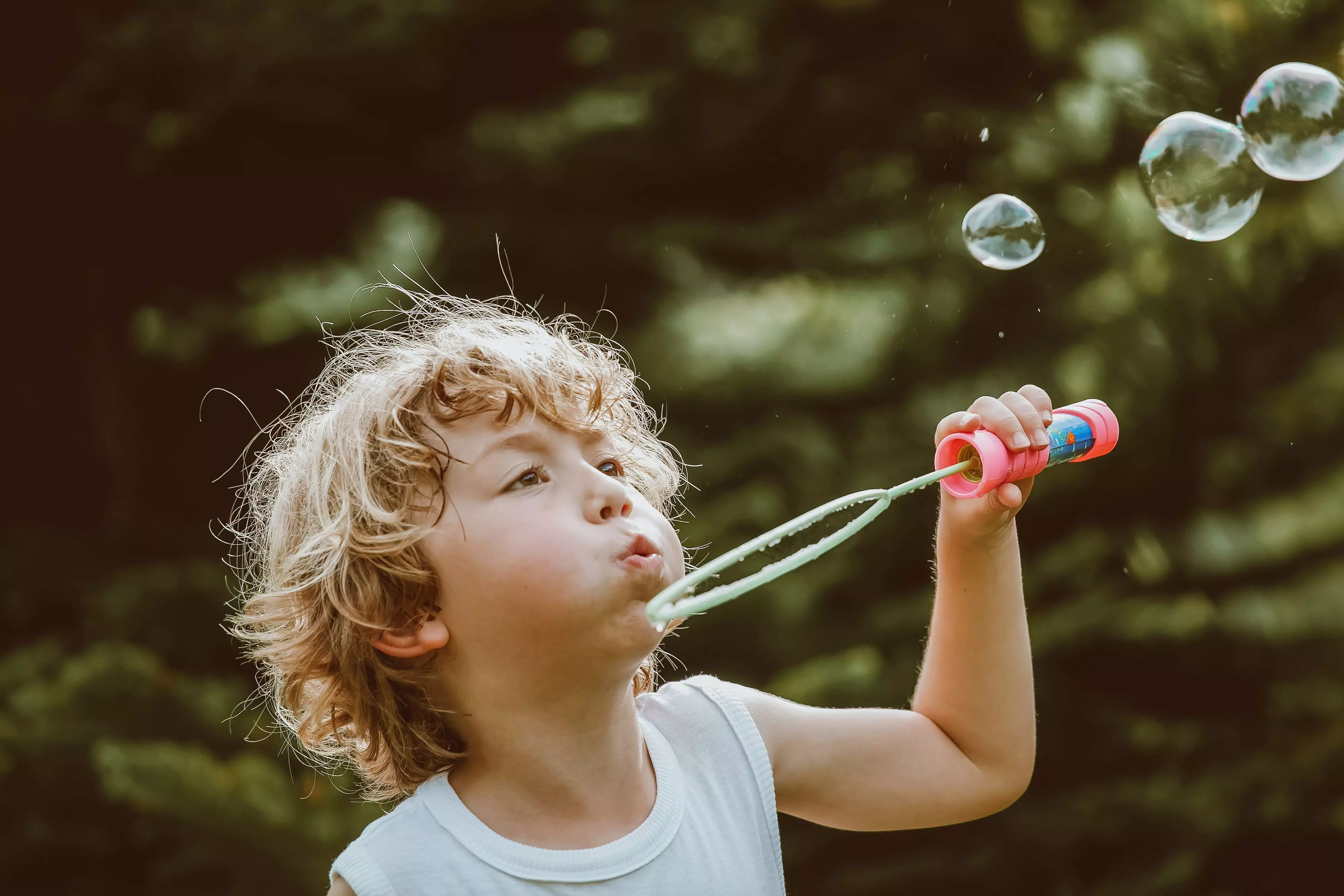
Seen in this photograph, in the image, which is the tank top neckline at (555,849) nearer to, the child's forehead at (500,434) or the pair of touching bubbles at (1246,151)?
the child's forehead at (500,434)

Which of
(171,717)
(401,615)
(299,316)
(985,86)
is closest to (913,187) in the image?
(985,86)

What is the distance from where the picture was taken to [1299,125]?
1886 millimetres

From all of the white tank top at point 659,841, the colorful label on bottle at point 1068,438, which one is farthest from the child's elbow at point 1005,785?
the colorful label on bottle at point 1068,438

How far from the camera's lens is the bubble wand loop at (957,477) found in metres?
1.19

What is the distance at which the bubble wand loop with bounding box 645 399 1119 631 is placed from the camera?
119 centimetres

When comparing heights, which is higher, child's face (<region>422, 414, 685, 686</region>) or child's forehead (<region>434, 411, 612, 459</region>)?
child's forehead (<region>434, 411, 612, 459</region>)

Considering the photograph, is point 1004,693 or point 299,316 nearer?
point 1004,693

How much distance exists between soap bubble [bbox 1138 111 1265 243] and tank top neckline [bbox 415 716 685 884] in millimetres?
1148

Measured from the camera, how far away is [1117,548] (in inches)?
109

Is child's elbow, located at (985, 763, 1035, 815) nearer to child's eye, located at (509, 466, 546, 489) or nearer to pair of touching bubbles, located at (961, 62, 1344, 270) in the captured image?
child's eye, located at (509, 466, 546, 489)

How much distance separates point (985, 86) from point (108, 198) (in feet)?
6.31

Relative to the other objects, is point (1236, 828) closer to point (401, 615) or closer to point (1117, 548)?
point (1117, 548)

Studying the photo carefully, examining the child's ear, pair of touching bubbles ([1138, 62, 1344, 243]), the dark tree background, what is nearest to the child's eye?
the child's ear

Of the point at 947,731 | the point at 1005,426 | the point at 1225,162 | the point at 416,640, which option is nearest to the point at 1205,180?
the point at 1225,162
